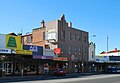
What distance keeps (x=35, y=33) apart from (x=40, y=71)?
12.7m

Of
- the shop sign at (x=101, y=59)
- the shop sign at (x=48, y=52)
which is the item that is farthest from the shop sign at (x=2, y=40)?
the shop sign at (x=101, y=59)

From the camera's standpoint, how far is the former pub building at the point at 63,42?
56.0 meters

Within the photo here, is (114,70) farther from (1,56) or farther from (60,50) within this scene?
(1,56)

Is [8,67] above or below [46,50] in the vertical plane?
below

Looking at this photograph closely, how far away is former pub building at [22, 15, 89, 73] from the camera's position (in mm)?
56000

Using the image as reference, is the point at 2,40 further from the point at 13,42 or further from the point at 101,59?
the point at 101,59

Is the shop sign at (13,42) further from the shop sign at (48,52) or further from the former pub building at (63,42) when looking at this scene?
the former pub building at (63,42)

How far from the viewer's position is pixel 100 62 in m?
73.1

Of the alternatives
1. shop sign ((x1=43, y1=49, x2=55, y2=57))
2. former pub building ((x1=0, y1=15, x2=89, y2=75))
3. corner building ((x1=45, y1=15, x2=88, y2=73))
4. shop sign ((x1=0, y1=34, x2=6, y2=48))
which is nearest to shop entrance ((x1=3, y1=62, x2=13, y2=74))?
former pub building ((x1=0, y1=15, x2=89, y2=75))

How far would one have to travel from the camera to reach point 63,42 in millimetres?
57562

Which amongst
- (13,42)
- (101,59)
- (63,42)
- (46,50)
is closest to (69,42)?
(63,42)

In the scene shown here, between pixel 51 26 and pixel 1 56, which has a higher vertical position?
pixel 51 26

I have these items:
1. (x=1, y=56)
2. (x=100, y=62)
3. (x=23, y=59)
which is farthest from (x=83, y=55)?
(x=1, y=56)

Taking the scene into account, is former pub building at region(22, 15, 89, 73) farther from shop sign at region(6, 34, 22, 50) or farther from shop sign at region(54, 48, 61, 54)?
shop sign at region(6, 34, 22, 50)
